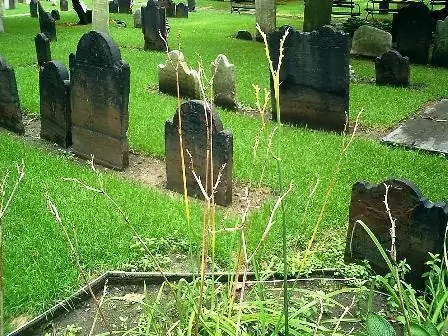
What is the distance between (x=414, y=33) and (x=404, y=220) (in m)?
10.0

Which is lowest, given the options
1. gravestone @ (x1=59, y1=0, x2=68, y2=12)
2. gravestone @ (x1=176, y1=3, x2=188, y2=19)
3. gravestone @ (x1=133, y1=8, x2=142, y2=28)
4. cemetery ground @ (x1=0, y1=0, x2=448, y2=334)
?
cemetery ground @ (x1=0, y1=0, x2=448, y2=334)

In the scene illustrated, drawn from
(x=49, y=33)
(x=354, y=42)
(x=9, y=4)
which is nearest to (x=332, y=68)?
(x=354, y=42)

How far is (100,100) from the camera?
686 cm

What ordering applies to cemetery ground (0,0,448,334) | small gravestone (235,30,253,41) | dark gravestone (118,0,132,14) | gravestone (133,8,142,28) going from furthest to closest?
dark gravestone (118,0,132,14) < gravestone (133,8,142,28) < small gravestone (235,30,253,41) < cemetery ground (0,0,448,334)

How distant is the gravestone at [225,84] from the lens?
896cm

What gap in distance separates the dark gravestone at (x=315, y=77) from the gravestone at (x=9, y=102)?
3.41 m

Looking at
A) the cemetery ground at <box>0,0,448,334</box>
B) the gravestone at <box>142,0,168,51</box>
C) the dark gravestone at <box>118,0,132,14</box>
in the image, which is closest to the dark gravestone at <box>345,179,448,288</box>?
the cemetery ground at <box>0,0,448,334</box>

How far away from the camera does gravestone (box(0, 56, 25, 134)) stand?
7.76 m

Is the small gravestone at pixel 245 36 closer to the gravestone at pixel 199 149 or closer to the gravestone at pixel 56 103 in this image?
the gravestone at pixel 56 103

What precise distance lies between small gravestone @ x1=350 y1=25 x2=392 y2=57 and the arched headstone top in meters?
8.30

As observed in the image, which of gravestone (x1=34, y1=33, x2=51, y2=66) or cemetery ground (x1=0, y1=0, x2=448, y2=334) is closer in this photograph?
cemetery ground (x1=0, y1=0, x2=448, y2=334)

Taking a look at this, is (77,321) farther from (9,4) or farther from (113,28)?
(9,4)

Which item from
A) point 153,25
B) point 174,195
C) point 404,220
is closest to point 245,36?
point 153,25

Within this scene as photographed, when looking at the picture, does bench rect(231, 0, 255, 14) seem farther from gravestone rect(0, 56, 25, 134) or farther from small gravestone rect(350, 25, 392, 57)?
gravestone rect(0, 56, 25, 134)
